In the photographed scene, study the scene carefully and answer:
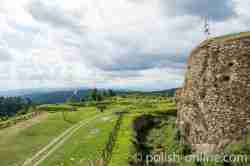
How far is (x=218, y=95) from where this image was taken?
24.7 metres

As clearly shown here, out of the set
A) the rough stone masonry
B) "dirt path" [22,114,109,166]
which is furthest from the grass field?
the rough stone masonry

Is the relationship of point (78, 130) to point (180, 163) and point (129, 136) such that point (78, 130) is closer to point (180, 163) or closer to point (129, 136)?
point (129, 136)

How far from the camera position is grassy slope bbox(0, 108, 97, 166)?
26.8 metres

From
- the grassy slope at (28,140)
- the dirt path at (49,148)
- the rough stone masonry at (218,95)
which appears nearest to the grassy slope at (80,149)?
the dirt path at (49,148)

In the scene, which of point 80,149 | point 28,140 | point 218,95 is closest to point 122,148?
point 80,149

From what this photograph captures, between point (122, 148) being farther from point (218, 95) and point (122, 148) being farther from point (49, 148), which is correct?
point (218, 95)

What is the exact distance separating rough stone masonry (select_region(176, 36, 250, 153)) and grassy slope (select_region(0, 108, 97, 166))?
1474 cm

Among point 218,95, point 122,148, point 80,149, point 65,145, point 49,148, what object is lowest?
point 49,148

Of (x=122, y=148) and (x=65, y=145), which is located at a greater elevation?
(x=122, y=148)

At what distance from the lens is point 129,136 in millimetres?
31656

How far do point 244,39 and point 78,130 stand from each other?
2376 centimetres

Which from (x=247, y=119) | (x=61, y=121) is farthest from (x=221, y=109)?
(x=61, y=121)

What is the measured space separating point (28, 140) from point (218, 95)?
20.7 meters

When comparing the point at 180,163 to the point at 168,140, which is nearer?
the point at 180,163
